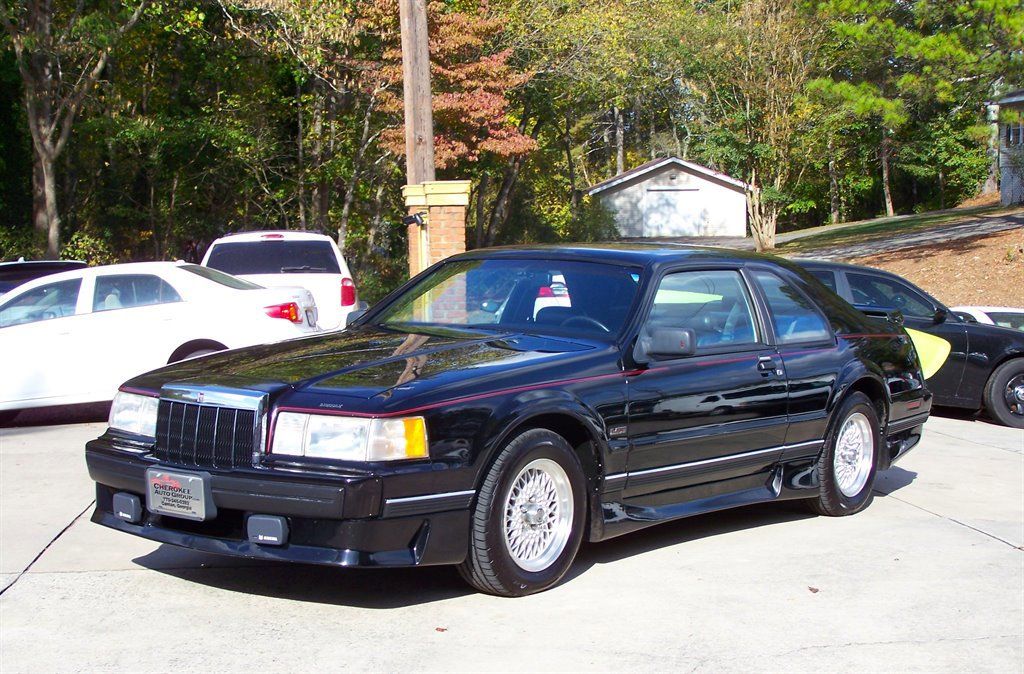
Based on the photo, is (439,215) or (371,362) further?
(439,215)

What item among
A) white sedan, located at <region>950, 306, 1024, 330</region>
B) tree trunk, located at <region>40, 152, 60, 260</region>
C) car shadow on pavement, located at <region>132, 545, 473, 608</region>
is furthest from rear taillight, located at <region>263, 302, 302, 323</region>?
tree trunk, located at <region>40, 152, 60, 260</region>

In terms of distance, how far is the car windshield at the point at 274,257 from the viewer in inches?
558

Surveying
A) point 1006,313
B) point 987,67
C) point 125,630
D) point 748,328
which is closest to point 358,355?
point 125,630

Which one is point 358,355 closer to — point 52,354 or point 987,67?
point 52,354

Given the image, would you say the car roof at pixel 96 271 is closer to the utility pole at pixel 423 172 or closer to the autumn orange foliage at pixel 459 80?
the utility pole at pixel 423 172

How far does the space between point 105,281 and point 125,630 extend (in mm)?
6950

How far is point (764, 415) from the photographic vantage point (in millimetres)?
6609

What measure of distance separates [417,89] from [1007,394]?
8.05m

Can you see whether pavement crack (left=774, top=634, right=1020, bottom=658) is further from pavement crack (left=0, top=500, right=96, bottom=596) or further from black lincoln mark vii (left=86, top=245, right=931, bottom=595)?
pavement crack (left=0, top=500, right=96, bottom=596)

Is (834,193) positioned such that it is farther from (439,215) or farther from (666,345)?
(666,345)

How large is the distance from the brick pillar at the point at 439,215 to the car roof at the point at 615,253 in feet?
27.8

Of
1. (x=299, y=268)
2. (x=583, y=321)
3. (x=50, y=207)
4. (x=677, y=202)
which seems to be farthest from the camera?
(x=677, y=202)

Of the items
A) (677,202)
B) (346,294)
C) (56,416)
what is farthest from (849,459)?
(677,202)

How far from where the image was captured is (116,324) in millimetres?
11055
